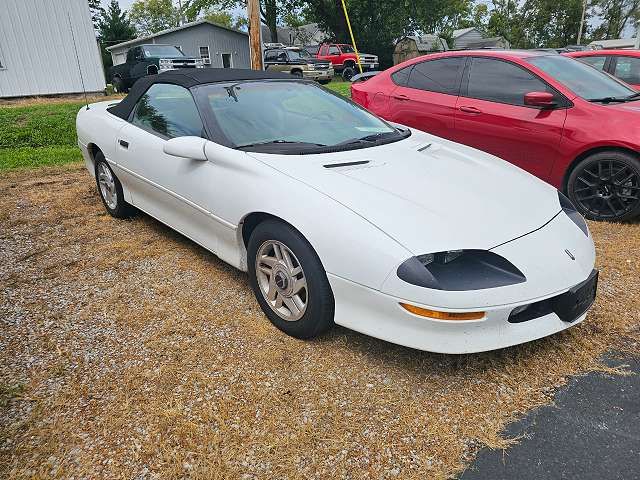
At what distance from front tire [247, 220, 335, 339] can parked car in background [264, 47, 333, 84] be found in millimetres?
18664

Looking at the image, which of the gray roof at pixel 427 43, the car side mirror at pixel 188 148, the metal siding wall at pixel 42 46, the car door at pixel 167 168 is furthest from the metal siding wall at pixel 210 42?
the car side mirror at pixel 188 148

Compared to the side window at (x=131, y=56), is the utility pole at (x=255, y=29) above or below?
above

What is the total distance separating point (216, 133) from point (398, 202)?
1.32 m

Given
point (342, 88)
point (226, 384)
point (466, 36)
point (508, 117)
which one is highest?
point (508, 117)

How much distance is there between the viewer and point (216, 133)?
3064 mm

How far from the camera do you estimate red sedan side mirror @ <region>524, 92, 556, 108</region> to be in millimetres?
4375

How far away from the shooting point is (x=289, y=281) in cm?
Result: 258

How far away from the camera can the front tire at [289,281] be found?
242cm

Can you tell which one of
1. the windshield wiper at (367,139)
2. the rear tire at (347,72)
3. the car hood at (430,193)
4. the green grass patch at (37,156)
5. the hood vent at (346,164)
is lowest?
the rear tire at (347,72)

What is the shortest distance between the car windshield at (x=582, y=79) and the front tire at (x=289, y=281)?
11.4 ft

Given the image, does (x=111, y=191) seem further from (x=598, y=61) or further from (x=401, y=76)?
(x=598, y=61)

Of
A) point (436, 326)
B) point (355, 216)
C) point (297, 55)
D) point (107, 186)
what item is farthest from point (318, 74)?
point (436, 326)

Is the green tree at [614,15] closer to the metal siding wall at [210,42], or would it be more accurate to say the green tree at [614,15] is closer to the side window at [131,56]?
the metal siding wall at [210,42]

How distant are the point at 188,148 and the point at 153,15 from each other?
86.5 metres
